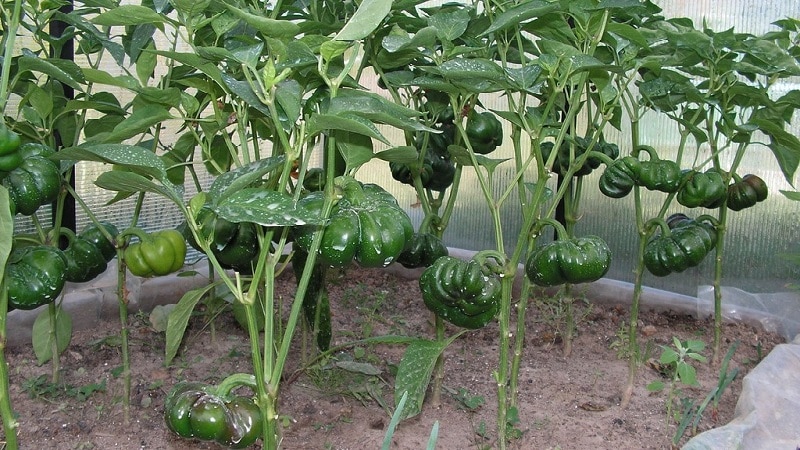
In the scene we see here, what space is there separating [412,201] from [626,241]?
0.94 metres

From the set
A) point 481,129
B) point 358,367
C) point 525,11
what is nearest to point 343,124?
point 525,11

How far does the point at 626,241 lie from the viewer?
275 centimetres

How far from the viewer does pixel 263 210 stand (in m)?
0.90

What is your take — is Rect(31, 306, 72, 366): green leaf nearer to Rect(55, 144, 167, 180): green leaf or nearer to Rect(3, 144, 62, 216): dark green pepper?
Rect(3, 144, 62, 216): dark green pepper

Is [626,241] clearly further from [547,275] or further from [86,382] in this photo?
[86,382]

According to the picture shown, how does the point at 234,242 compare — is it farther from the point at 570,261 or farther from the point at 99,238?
the point at 570,261

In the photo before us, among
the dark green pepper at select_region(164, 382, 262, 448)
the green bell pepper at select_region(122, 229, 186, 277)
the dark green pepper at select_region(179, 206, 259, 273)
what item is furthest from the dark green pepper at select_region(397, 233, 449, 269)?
the dark green pepper at select_region(164, 382, 262, 448)

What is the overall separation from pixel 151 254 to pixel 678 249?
112 centimetres

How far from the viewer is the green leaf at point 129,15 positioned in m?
0.98

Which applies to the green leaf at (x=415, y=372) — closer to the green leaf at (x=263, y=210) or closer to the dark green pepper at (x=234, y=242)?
the dark green pepper at (x=234, y=242)

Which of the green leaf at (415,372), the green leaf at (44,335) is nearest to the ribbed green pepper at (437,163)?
the green leaf at (415,372)

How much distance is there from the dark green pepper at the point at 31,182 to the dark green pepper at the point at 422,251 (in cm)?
64

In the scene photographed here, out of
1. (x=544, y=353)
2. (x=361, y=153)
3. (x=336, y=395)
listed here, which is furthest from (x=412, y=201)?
(x=361, y=153)

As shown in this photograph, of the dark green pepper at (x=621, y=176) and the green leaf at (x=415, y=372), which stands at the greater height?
the dark green pepper at (x=621, y=176)
